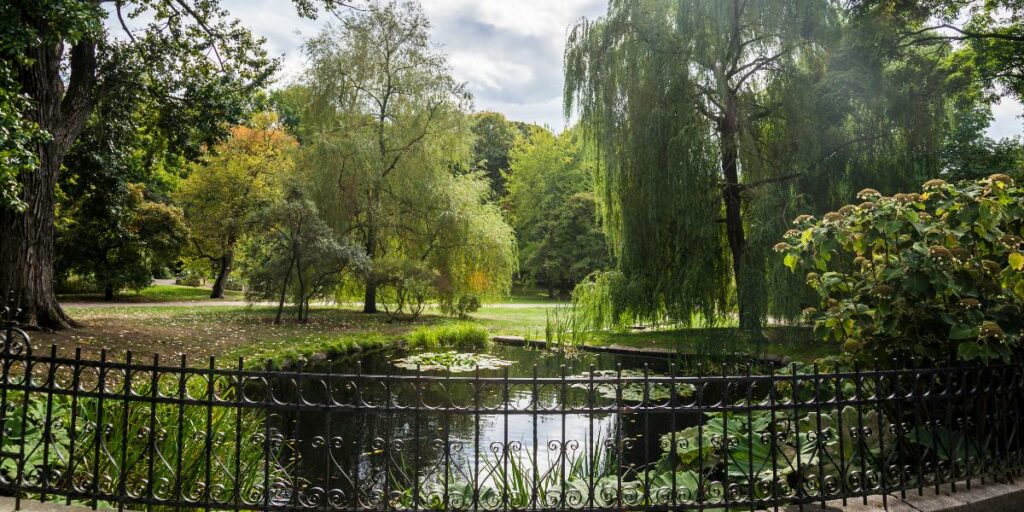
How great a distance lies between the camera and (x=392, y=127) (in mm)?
21719

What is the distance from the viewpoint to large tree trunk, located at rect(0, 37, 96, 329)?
9.51 meters

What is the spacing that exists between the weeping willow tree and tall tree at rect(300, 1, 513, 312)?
913 cm

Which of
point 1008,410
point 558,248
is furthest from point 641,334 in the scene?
point 558,248

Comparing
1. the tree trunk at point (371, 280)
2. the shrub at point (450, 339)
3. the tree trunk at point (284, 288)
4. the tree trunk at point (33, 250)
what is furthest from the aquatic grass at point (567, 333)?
the tree trunk at point (33, 250)

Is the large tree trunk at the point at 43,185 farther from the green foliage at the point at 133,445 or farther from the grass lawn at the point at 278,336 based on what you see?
the green foliage at the point at 133,445

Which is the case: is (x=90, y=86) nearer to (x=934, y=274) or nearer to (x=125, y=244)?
(x=934, y=274)

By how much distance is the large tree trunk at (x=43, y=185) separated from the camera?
9.51 m

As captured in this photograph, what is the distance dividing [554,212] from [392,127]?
1674cm

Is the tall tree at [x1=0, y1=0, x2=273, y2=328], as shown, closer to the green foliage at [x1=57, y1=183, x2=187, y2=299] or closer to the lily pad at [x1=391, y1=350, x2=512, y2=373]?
the lily pad at [x1=391, y1=350, x2=512, y2=373]

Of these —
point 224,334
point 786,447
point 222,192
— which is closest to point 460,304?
point 224,334

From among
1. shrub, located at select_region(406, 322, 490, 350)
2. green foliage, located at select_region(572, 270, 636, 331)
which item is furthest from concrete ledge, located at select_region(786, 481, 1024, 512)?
shrub, located at select_region(406, 322, 490, 350)

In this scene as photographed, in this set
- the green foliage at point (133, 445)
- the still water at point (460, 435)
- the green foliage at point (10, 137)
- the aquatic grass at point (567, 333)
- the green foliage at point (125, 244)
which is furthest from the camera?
the green foliage at point (125, 244)

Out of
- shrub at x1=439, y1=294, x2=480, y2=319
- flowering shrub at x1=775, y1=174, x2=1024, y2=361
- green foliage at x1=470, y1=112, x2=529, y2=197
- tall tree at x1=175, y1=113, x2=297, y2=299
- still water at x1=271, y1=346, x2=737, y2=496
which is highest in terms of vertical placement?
green foliage at x1=470, y1=112, x2=529, y2=197

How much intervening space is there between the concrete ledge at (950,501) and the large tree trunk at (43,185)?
1072 centimetres
